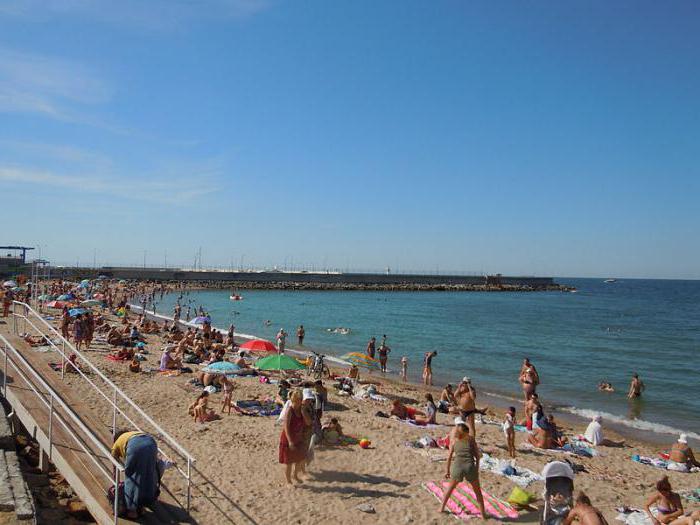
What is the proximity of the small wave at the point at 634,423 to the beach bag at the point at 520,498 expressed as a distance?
8.52m

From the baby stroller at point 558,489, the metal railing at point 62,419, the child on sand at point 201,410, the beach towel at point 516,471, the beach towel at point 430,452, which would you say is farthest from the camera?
the child on sand at point 201,410

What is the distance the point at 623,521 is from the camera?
7344mm

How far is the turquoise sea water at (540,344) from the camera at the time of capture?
18609mm

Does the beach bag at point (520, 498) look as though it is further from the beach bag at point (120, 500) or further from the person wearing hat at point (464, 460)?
the beach bag at point (120, 500)

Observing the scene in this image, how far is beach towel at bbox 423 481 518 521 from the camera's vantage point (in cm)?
700

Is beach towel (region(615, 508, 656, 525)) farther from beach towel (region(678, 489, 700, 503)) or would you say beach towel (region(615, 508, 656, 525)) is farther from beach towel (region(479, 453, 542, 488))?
beach towel (region(678, 489, 700, 503))

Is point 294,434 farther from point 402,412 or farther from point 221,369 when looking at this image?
point 221,369

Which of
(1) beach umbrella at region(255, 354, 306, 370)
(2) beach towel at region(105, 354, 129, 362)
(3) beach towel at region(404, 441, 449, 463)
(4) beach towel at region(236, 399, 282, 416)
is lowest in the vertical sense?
(3) beach towel at region(404, 441, 449, 463)

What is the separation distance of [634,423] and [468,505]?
1093cm

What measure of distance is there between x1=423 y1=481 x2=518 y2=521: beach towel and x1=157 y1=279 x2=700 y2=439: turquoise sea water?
1026cm

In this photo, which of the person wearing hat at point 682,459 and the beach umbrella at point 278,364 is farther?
the beach umbrella at point 278,364

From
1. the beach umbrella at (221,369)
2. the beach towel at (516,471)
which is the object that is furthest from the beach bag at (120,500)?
the beach umbrella at (221,369)

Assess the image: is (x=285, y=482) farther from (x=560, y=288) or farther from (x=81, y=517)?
(x=560, y=288)

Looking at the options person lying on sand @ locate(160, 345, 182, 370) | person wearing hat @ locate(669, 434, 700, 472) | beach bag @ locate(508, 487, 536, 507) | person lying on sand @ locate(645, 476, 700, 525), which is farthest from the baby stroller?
person lying on sand @ locate(160, 345, 182, 370)
